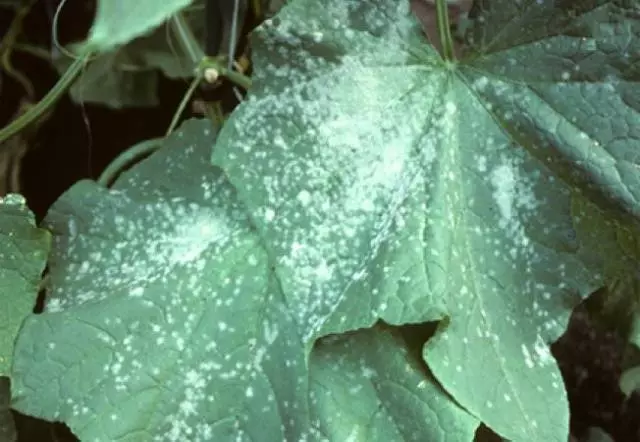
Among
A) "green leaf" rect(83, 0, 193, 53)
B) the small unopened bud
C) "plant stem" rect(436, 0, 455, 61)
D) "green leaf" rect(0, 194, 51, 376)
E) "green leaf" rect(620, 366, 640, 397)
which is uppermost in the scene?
"green leaf" rect(83, 0, 193, 53)

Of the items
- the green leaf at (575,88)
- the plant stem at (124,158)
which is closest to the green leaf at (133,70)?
the plant stem at (124,158)

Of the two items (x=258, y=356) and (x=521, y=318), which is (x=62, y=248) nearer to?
(x=258, y=356)

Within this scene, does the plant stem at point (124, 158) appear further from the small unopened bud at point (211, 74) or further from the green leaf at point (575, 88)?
the green leaf at point (575, 88)

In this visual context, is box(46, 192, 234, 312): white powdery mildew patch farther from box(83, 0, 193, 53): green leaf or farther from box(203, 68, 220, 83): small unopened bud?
box(83, 0, 193, 53): green leaf

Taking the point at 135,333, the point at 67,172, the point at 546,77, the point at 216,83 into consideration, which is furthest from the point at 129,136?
the point at 546,77

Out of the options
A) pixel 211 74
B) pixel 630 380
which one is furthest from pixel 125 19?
pixel 630 380

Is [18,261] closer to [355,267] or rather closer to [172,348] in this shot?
[172,348]

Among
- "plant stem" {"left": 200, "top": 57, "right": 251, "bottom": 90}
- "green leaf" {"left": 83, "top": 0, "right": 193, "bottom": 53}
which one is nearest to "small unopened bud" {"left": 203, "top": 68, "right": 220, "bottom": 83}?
"plant stem" {"left": 200, "top": 57, "right": 251, "bottom": 90}
